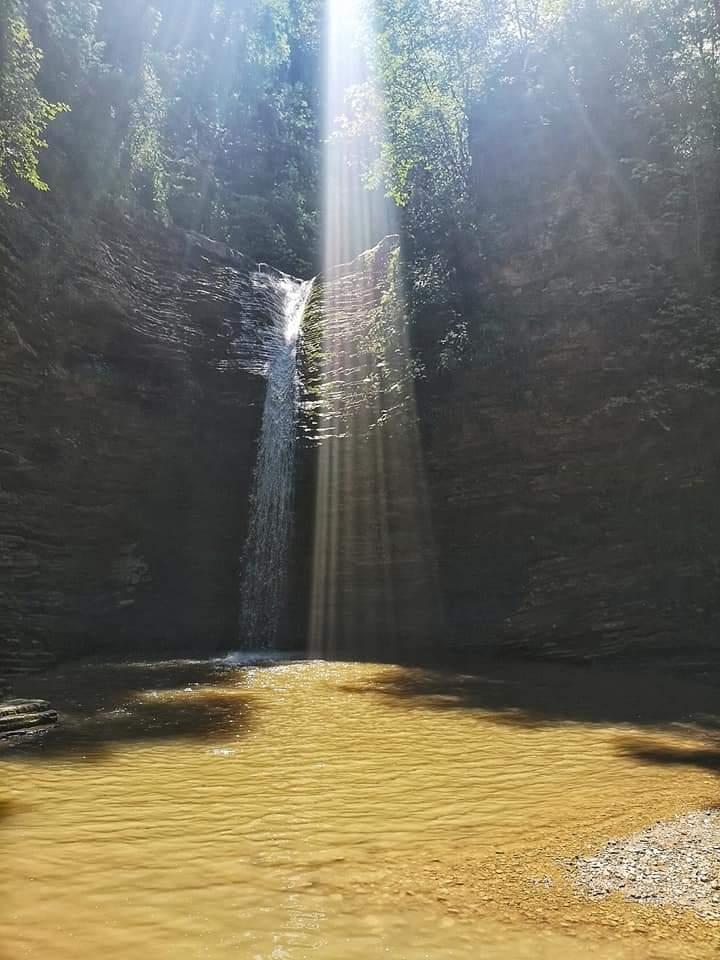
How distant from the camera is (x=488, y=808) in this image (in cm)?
508

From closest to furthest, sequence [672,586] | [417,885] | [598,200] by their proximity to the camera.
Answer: [417,885], [672,586], [598,200]

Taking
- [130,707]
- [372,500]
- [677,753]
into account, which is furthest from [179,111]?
[677,753]

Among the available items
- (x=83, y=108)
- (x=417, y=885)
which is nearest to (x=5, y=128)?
(x=83, y=108)

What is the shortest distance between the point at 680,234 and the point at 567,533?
7226mm

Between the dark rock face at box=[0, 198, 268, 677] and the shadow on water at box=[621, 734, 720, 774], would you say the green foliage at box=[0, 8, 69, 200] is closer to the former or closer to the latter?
the dark rock face at box=[0, 198, 268, 677]

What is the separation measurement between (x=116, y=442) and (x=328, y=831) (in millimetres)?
15463

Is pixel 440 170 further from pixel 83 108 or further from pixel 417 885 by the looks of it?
pixel 417 885

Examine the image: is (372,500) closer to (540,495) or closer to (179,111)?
(540,495)

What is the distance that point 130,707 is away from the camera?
31.4ft

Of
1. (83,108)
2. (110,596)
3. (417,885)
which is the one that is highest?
(83,108)

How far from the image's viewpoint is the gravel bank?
355cm

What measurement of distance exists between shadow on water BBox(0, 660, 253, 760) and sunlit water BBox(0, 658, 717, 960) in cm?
6

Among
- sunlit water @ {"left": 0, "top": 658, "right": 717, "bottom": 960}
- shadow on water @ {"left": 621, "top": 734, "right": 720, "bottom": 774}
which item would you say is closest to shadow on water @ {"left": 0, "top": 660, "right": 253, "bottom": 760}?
sunlit water @ {"left": 0, "top": 658, "right": 717, "bottom": 960}

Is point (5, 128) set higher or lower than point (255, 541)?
higher
